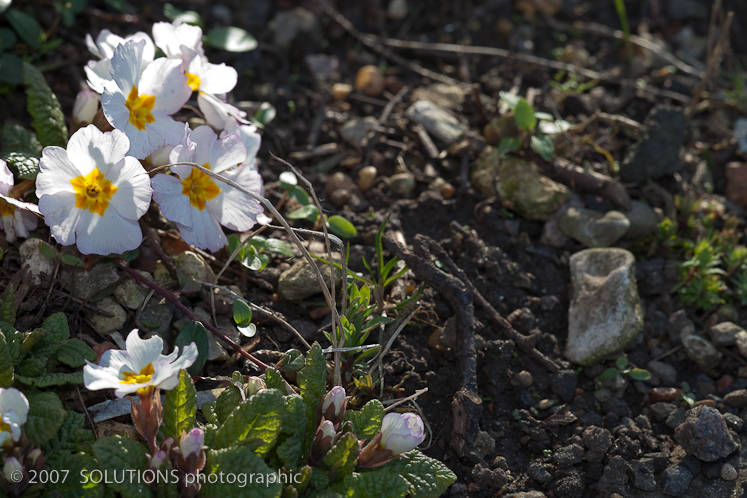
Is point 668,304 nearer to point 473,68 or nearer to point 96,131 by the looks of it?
point 473,68

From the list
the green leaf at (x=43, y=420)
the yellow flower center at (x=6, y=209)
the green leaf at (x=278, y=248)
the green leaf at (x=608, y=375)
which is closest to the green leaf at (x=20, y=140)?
the yellow flower center at (x=6, y=209)

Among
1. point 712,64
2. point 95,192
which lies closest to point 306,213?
point 95,192

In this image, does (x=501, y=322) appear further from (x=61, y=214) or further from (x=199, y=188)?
(x=61, y=214)

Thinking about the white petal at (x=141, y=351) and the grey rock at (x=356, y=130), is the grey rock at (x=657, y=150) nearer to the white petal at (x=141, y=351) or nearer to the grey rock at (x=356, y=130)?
the grey rock at (x=356, y=130)

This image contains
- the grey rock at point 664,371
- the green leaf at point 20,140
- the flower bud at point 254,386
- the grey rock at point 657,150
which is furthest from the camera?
the grey rock at point 657,150

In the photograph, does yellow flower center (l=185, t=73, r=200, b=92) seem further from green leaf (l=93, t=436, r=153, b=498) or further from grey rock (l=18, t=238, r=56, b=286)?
green leaf (l=93, t=436, r=153, b=498)

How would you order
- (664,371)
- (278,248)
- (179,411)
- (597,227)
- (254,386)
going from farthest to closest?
(597,227) < (664,371) < (278,248) < (254,386) < (179,411)
